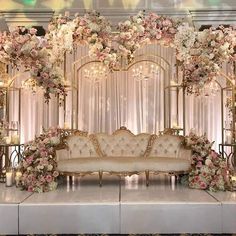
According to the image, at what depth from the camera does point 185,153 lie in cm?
663

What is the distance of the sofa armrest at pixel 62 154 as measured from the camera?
6444mm

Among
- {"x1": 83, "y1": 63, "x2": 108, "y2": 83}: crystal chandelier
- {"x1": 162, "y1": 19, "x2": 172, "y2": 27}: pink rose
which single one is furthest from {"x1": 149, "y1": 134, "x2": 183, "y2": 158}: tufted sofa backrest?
{"x1": 83, "y1": 63, "x2": 108, "y2": 83}: crystal chandelier

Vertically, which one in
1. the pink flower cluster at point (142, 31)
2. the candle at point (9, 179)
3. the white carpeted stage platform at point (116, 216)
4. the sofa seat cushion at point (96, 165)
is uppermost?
the pink flower cluster at point (142, 31)

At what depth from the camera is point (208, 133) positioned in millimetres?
10305

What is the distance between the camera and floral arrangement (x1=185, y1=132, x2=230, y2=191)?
572 centimetres

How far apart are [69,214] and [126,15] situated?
5.46 meters

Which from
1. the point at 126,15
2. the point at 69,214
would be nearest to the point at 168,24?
the point at 126,15

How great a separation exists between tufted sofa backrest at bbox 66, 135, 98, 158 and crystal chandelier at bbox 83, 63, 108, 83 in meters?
2.93

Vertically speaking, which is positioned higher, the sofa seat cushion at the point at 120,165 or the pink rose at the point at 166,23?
the pink rose at the point at 166,23

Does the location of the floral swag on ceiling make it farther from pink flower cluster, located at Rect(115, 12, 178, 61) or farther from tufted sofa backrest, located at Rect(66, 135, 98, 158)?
tufted sofa backrest, located at Rect(66, 135, 98, 158)

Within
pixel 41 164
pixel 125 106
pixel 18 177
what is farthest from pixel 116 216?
pixel 125 106

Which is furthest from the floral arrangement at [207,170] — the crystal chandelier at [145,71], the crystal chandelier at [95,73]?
the crystal chandelier at [145,71]

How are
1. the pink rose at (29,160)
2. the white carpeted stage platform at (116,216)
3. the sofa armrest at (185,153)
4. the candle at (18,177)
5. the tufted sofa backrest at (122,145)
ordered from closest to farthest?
the white carpeted stage platform at (116,216) → the pink rose at (29,160) → the candle at (18,177) → the sofa armrest at (185,153) → the tufted sofa backrest at (122,145)

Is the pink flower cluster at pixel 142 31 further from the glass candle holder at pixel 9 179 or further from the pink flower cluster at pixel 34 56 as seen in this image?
the glass candle holder at pixel 9 179
